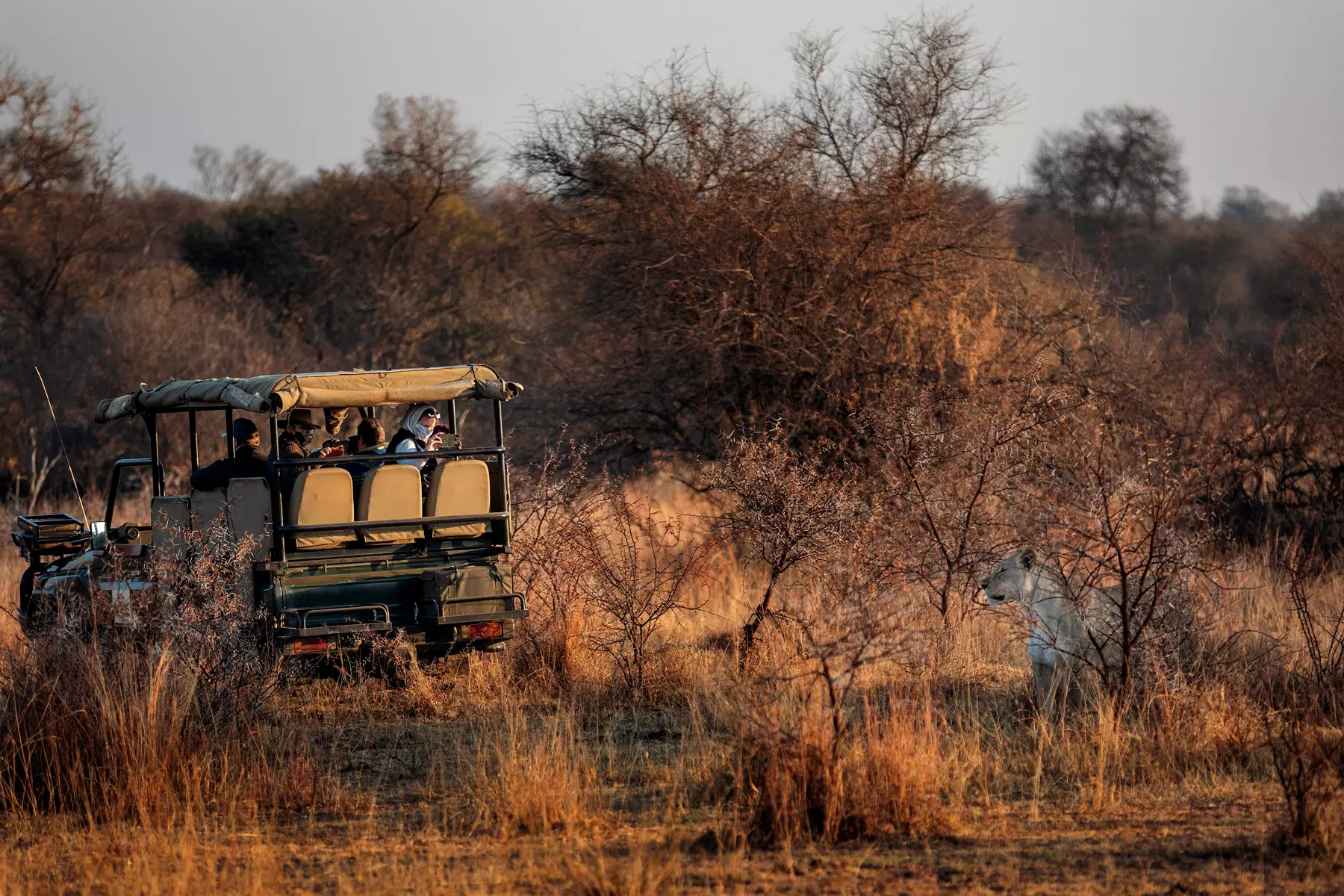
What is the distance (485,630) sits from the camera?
727cm

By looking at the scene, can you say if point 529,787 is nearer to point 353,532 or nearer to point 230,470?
point 353,532

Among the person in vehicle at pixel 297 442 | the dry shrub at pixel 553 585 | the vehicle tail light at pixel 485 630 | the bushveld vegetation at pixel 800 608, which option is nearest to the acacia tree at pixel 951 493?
the bushveld vegetation at pixel 800 608

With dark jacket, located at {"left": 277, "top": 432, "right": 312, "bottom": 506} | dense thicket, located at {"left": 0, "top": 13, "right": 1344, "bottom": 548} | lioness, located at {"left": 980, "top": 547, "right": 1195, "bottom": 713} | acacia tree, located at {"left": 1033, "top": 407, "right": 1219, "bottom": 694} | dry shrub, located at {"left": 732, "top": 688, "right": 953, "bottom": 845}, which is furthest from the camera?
dense thicket, located at {"left": 0, "top": 13, "right": 1344, "bottom": 548}

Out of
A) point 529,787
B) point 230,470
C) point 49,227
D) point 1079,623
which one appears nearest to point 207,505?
point 230,470

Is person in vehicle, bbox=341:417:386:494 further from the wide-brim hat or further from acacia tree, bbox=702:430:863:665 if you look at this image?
acacia tree, bbox=702:430:863:665

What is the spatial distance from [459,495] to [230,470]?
1.27m

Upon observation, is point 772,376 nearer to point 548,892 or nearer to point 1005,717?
point 1005,717

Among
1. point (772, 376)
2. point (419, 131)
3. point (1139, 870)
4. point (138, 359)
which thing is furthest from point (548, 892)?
point (419, 131)

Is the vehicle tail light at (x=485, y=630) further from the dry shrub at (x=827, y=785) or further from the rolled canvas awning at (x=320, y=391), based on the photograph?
the dry shrub at (x=827, y=785)

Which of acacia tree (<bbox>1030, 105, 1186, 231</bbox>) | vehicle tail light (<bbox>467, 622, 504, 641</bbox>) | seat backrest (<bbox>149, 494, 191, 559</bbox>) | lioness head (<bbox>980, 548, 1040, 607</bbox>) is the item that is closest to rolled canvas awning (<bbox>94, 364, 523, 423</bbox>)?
seat backrest (<bbox>149, 494, 191, 559</bbox>)

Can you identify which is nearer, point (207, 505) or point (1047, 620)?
point (1047, 620)

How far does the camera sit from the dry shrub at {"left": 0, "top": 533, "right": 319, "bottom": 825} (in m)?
5.59

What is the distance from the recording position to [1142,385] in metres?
12.4

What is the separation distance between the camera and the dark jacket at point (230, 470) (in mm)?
7379
